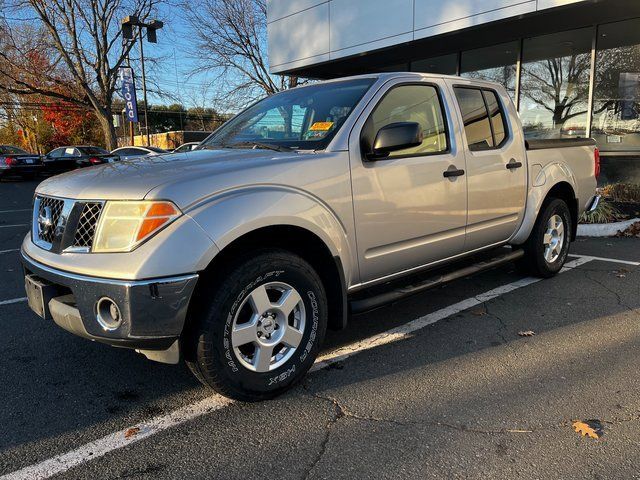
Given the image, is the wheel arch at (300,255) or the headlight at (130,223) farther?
the wheel arch at (300,255)

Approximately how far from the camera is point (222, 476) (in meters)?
2.28

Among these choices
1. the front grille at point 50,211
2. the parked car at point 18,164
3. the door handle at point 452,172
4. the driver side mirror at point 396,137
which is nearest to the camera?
the front grille at point 50,211

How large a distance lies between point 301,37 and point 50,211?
1289 centimetres

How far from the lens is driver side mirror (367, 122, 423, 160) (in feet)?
10.4

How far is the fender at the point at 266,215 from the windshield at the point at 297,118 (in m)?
0.51

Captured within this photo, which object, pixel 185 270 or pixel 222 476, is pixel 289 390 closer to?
pixel 222 476

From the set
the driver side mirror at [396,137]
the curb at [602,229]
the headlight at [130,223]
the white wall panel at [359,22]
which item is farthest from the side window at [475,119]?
the white wall panel at [359,22]

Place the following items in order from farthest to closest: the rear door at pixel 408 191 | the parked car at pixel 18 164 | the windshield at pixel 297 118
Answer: the parked car at pixel 18 164 → the windshield at pixel 297 118 → the rear door at pixel 408 191

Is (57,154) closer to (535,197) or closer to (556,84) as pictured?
(556,84)

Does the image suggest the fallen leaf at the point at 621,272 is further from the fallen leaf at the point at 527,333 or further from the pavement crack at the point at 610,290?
the fallen leaf at the point at 527,333

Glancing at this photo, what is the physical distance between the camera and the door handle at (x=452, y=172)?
3809mm

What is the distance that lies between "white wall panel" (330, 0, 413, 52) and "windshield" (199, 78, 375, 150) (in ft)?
28.6

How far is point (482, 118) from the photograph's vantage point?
4414 millimetres

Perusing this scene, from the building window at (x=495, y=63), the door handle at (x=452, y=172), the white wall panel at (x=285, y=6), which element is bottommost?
the door handle at (x=452, y=172)
